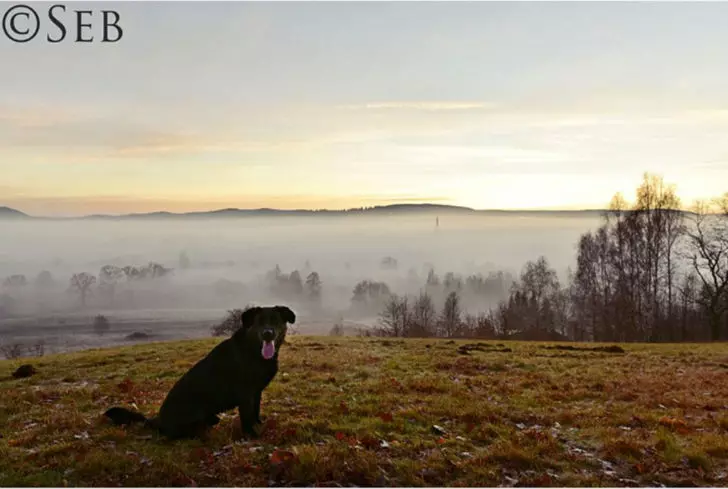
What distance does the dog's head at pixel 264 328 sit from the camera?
9.00m

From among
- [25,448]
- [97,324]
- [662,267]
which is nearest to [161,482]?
[25,448]

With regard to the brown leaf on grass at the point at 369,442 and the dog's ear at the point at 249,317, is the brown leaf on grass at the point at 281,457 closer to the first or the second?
the brown leaf on grass at the point at 369,442

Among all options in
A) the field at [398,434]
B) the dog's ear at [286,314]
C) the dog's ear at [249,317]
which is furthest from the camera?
the dog's ear at [286,314]

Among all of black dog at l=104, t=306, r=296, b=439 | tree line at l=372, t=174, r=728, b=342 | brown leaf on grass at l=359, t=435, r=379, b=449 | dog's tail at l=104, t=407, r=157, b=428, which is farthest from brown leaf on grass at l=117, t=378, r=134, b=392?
tree line at l=372, t=174, r=728, b=342

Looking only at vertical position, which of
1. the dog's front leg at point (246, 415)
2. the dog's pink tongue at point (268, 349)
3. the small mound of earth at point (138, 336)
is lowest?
the small mound of earth at point (138, 336)

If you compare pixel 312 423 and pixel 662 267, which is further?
pixel 662 267

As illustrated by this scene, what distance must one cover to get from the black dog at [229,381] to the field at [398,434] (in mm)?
328

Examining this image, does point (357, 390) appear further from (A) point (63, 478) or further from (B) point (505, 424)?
(A) point (63, 478)

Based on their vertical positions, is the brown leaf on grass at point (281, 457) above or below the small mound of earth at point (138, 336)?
above

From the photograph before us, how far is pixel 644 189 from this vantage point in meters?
59.2

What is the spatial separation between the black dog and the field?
0.33 meters

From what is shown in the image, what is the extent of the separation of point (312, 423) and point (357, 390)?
158 inches

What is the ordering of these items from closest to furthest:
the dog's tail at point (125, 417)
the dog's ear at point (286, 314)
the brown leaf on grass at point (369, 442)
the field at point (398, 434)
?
the field at point (398, 434), the brown leaf on grass at point (369, 442), the dog's ear at point (286, 314), the dog's tail at point (125, 417)

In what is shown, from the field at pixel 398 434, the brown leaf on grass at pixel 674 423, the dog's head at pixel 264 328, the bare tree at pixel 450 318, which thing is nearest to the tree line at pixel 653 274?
the bare tree at pixel 450 318
